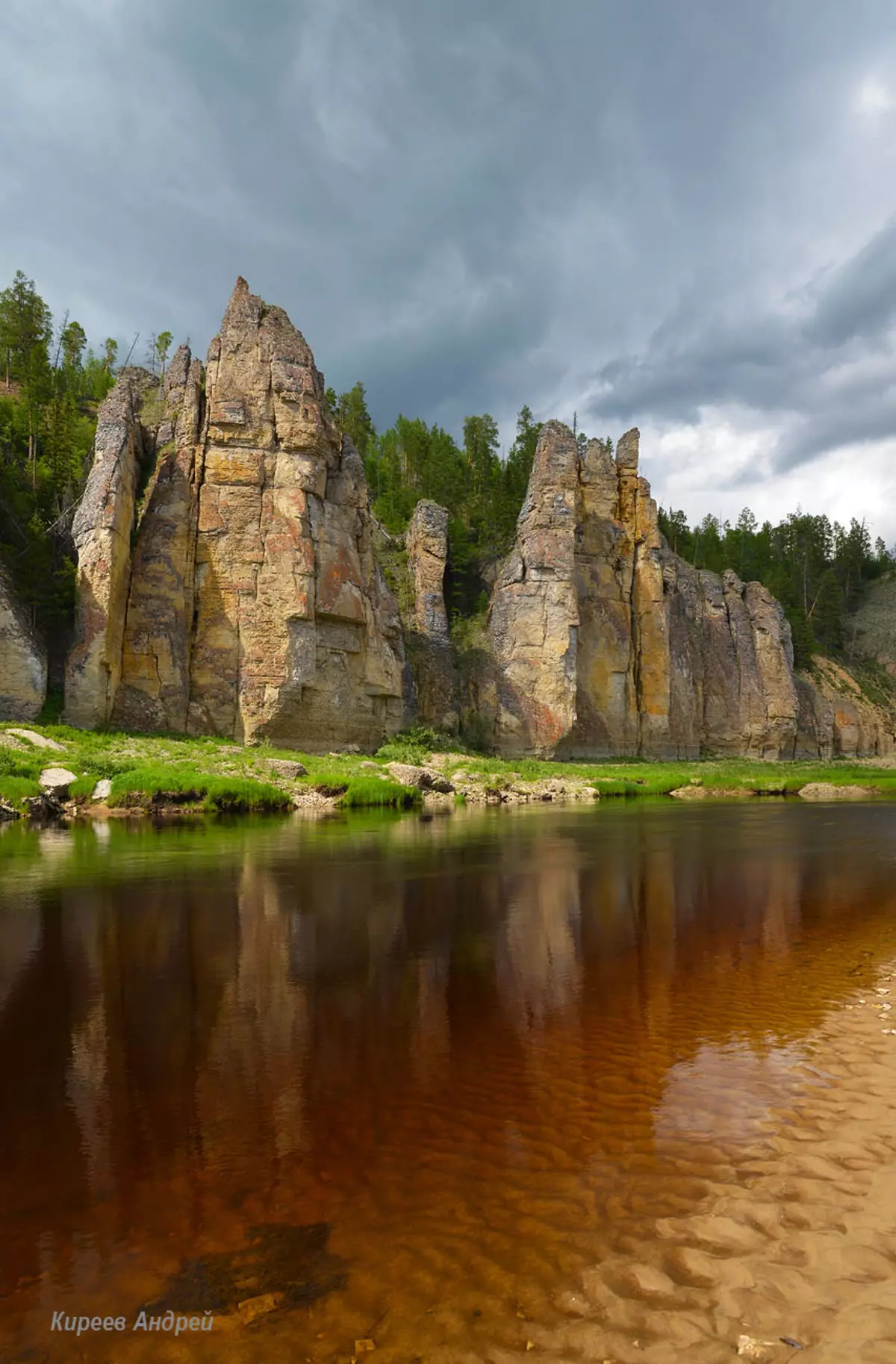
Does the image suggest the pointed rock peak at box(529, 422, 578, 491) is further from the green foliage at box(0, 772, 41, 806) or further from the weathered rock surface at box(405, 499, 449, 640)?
the green foliage at box(0, 772, 41, 806)

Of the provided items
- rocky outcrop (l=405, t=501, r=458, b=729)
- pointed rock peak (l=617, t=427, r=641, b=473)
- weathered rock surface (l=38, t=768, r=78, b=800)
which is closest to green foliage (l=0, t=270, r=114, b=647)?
weathered rock surface (l=38, t=768, r=78, b=800)

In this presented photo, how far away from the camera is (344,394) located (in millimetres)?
76250

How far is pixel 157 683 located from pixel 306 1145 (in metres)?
35.9

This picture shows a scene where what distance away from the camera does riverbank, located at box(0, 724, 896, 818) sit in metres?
26.6

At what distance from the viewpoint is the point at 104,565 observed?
3588 cm

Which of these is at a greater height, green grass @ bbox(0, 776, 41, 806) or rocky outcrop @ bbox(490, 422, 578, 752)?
rocky outcrop @ bbox(490, 422, 578, 752)

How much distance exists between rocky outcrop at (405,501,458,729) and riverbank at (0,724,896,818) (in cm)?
569

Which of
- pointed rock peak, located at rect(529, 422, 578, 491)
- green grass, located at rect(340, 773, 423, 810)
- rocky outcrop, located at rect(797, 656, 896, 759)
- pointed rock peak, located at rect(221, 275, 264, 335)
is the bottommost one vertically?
green grass, located at rect(340, 773, 423, 810)

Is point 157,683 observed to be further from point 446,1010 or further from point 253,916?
point 446,1010

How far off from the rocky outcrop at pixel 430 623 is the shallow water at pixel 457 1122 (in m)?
37.2

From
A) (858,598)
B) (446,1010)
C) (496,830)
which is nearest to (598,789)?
(496,830)

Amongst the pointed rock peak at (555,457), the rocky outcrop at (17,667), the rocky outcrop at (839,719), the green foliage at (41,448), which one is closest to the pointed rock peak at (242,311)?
the green foliage at (41,448)

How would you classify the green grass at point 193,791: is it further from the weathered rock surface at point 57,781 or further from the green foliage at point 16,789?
the green foliage at point 16,789

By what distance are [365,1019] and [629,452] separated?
59323mm
